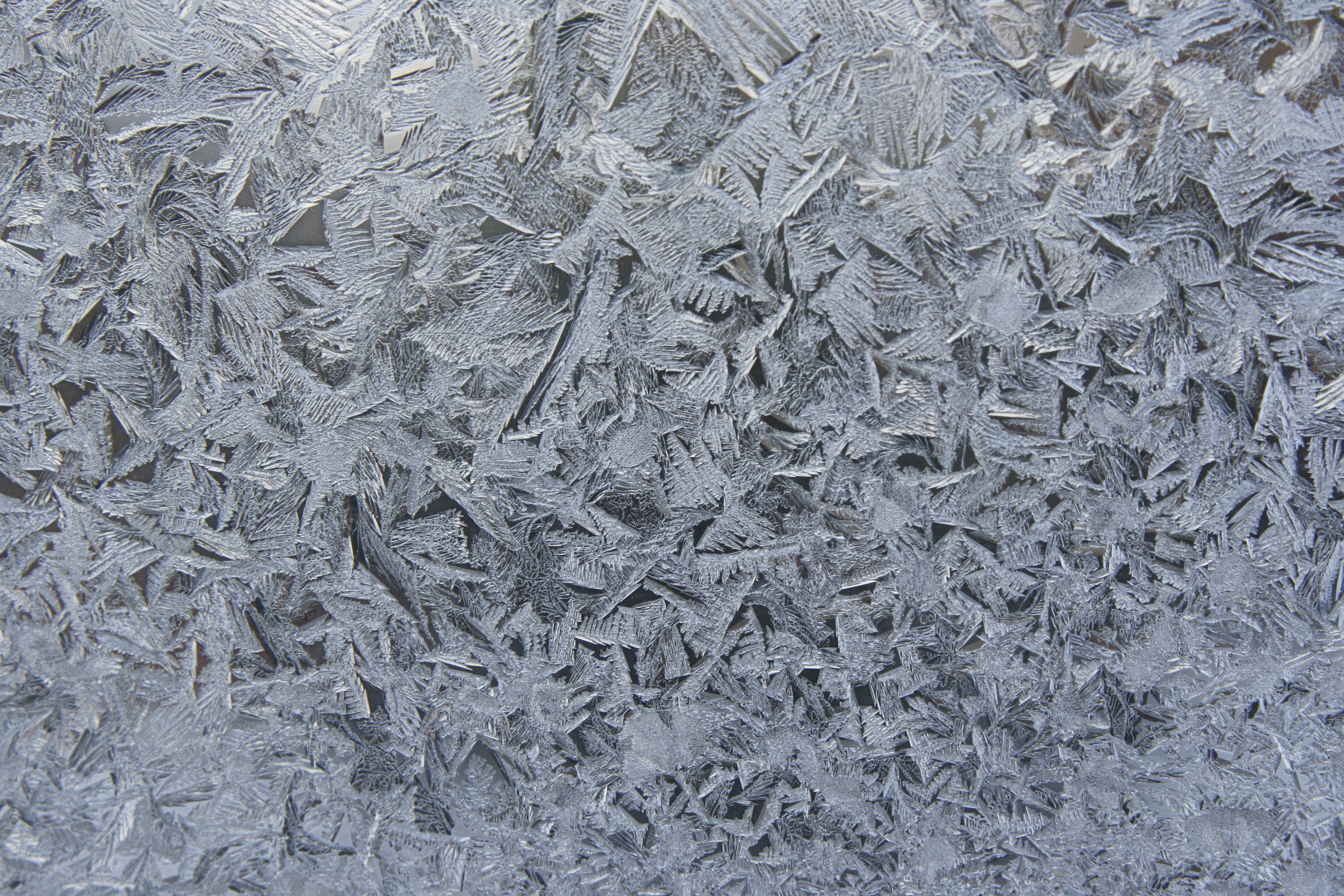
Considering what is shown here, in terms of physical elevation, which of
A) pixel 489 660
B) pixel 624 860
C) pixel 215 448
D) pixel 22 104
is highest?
pixel 22 104

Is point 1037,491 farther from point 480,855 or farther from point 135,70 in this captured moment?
point 135,70

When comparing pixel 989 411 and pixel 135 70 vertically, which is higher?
pixel 135 70

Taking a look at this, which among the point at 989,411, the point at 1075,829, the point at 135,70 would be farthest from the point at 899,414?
the point at 135,70

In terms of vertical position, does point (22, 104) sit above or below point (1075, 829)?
above

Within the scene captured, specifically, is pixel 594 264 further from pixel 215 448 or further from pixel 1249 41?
pixel 1249 41

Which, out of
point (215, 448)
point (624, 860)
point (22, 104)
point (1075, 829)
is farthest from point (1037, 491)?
point (22, 104)

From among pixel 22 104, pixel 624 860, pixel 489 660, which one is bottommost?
pixel 624 860
